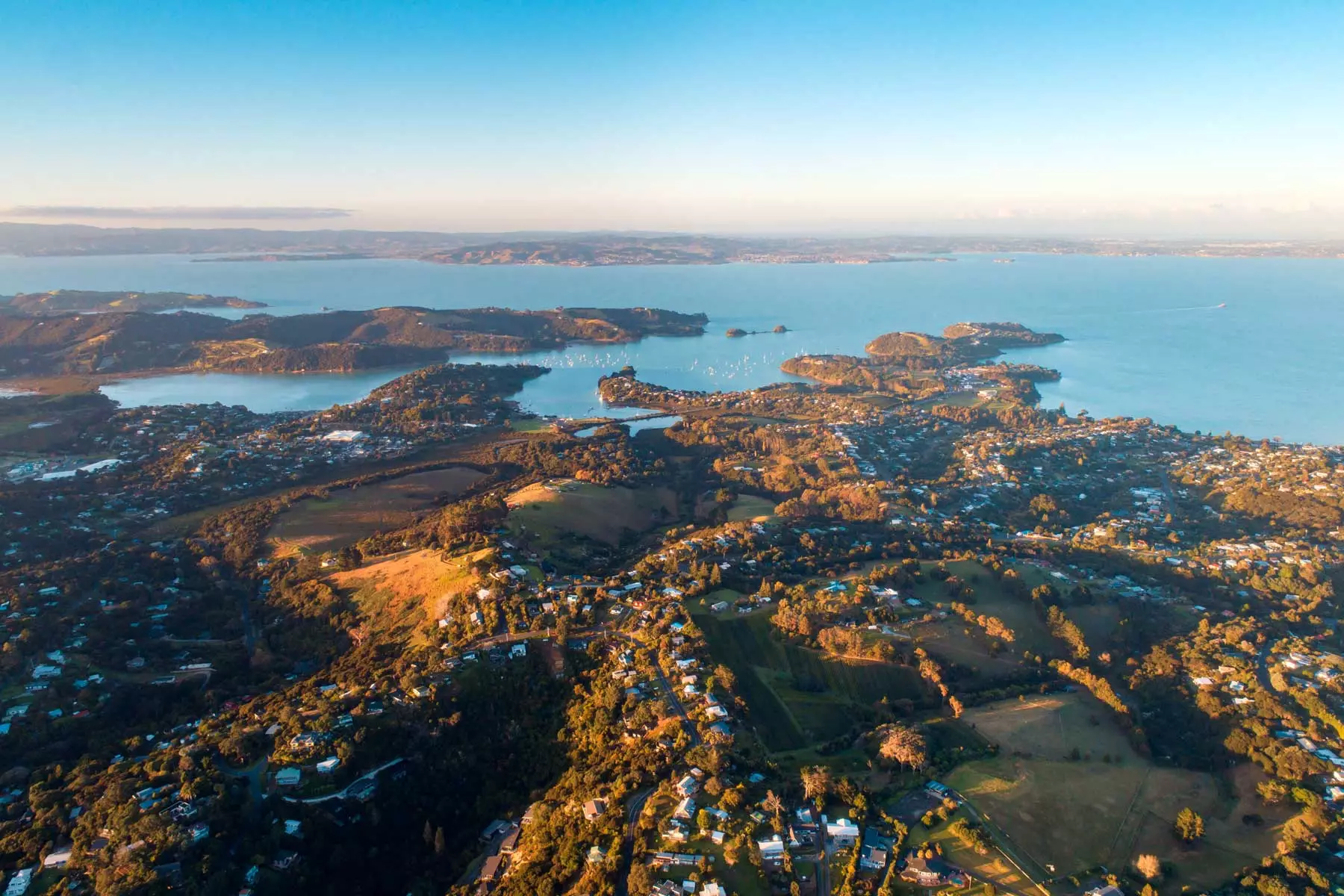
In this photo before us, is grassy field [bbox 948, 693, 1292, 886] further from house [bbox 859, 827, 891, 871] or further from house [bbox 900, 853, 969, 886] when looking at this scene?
house [bbox 859, 827, 891, 871]

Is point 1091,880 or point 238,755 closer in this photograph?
point 1091,880

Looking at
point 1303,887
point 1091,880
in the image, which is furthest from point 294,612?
point 1303,887

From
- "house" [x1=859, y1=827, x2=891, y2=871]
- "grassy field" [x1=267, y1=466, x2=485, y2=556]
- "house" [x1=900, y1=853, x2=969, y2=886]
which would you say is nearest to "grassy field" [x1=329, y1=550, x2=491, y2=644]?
"grassy field" [x1=267, y1=466, x2=485, y2=556]

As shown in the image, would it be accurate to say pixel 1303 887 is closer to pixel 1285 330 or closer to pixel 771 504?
pixel 771 504

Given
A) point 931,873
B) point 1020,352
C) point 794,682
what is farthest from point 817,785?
point 1020,352

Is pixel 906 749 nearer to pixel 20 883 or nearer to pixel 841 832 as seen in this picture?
pixel 841 832
